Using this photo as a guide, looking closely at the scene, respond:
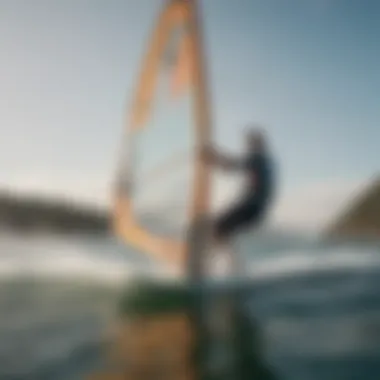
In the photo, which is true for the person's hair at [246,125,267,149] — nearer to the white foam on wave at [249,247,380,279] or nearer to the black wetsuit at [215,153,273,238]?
the black wetsuit at [215,153,273,238]

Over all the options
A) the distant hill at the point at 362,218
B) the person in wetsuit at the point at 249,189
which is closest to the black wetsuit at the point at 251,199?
the person in wetsuit at the point at 249,189

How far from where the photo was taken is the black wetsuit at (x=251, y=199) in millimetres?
1354

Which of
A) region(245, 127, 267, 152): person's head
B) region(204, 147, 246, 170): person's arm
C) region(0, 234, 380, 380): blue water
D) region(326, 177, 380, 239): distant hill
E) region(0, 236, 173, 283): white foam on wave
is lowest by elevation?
region(0, 234, 380, 380): blue water

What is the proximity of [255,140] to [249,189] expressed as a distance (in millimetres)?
84

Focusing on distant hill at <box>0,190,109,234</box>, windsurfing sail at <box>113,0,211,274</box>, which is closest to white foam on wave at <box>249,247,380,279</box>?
windsurfing sail at <box>113,0,211,274</box>

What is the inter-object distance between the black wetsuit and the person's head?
11 mm

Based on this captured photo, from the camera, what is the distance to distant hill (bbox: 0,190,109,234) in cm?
134

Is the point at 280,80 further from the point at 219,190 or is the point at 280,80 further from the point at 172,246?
the point at 172,246

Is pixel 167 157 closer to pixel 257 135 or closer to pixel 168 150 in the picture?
pixel 168 150

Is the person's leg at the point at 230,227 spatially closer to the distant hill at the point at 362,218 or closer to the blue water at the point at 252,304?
the blue water at the point at 252,304

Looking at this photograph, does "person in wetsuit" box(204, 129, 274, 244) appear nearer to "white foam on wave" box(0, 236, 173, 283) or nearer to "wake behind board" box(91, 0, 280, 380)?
"wake behind board" box(91, 0, 280, 380)

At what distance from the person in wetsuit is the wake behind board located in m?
0.02

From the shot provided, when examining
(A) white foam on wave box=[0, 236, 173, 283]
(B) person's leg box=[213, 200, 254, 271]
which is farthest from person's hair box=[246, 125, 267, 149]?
(A) white foam on wave box=[0, 236, 173, 283]

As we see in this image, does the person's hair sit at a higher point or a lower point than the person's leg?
higher
